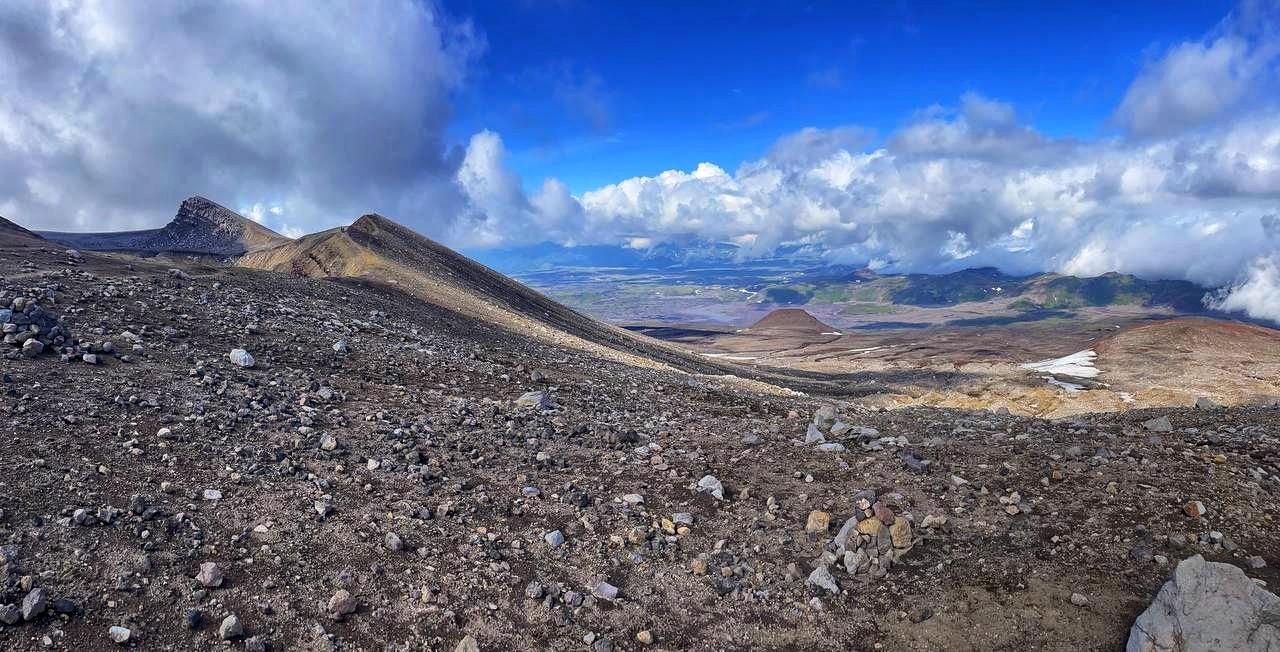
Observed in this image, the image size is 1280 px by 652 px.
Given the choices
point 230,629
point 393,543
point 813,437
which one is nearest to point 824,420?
point 813,437

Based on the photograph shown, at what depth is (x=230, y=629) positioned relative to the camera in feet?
21.5

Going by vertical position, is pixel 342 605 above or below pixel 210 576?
below

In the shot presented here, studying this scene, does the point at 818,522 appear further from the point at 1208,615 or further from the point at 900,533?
the point at 1208,615

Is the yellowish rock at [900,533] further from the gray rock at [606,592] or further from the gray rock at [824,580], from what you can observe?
the gray rock at [606,592]

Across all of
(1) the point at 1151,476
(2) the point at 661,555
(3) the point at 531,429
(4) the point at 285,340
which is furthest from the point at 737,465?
(4) the point at 285,340

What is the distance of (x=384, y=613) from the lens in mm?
7266

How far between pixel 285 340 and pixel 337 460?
9039 millimetres

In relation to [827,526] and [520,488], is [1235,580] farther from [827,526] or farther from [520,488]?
[520,488]

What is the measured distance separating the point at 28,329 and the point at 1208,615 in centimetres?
2035

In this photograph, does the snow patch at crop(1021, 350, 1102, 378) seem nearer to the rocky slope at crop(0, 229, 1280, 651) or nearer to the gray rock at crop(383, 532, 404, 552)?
the rocky slope at crop(0, 229, 1280, 651)

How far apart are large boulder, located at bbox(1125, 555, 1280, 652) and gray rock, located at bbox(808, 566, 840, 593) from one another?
305cm

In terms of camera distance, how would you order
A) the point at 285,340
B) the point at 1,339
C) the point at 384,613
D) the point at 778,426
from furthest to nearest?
1. the point at 285,340
2. the point at 778,426
3. the point at 1,339
4. the point at 384,613

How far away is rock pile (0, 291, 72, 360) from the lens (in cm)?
1266

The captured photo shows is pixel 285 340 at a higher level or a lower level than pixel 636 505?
higher
